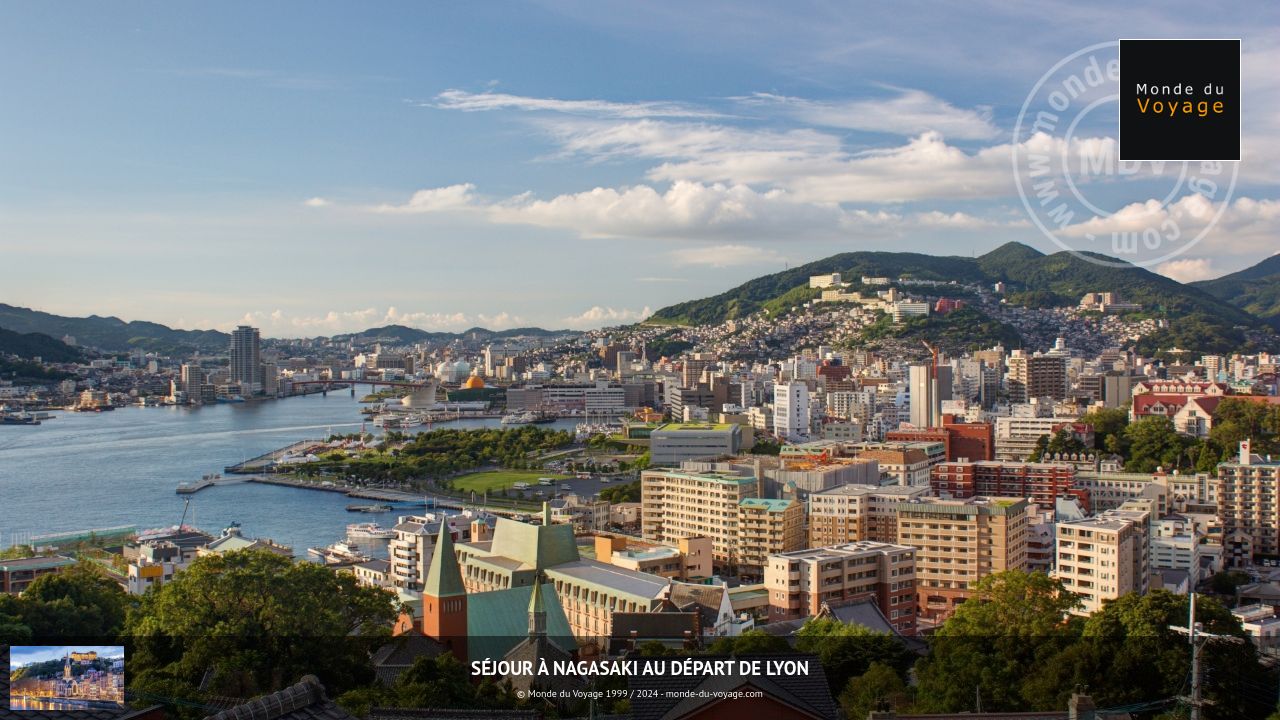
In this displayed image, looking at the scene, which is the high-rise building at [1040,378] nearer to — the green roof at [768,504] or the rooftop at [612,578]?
the green roof at [768,504]

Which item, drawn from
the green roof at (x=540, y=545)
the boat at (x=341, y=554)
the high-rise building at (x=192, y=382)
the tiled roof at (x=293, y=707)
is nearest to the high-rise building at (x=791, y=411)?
the boat at (x=341, y=554)

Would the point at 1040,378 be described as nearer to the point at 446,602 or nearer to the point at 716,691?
the point at 446,602

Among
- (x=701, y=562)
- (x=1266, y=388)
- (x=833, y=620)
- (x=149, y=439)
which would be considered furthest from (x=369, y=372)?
(x=833, y=620)

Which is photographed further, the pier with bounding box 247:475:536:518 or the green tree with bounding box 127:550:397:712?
the pier with bounding box 247:475:536:518

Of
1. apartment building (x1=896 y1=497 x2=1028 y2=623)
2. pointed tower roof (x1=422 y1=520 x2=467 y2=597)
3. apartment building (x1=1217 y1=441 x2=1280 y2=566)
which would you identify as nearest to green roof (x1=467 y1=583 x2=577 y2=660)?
pointed tower roof (x1=422 y1=520 x2=467 y2=597)

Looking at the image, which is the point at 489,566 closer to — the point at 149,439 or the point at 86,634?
the point at 86,634

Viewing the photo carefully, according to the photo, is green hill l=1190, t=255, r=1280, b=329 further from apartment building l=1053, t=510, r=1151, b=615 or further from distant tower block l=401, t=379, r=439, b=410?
apartment building l=1053, t=510, r=1151, b=615
